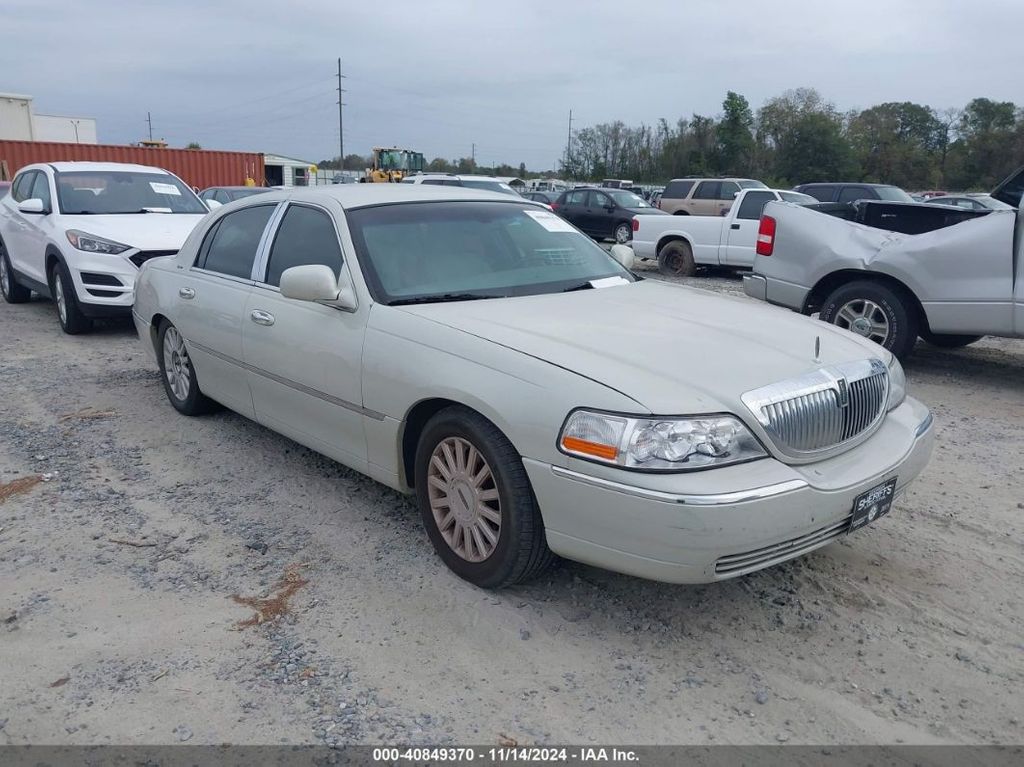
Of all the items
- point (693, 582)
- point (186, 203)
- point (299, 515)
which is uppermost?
point (186, 203)

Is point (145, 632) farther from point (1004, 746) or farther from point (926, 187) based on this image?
point (926, 187)

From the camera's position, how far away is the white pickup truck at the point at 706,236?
47.8 feet

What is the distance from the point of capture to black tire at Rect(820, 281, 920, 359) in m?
7.27

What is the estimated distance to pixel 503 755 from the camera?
2.62 meters

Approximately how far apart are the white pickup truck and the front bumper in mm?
11912

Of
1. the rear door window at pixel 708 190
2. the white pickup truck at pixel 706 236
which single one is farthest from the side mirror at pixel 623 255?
the rear door window at pixel 708 190

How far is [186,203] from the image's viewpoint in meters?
9.91

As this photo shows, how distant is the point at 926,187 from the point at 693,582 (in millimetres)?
56004

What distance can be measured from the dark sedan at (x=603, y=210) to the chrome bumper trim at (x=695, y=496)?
18.5 meters

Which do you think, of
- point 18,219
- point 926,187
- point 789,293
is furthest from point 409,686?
point 926,187

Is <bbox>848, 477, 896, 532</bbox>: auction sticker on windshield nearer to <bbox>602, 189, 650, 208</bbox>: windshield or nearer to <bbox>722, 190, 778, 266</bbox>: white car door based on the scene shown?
<bbox>722, 190, 778, 266</bbox>: white car door

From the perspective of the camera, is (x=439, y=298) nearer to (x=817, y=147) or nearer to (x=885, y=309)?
(x=885, y=309)

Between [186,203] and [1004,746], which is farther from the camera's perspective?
[186,203]

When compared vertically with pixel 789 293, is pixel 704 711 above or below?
below
